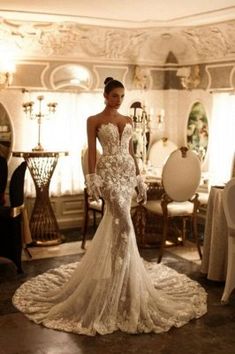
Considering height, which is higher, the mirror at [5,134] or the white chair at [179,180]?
the mirror at [5,134]

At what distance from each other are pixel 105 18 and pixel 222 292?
310 cm

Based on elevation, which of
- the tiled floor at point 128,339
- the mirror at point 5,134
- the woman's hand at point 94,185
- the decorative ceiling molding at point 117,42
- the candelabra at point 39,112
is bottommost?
the tiled floor at point 128,339

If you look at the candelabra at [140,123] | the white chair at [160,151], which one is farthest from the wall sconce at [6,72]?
A: the white chair at [160,151]

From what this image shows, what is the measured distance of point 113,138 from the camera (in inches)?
147

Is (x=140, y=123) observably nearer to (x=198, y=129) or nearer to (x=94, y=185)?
(x=198, y=129)

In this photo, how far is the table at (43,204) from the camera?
18.4 feet

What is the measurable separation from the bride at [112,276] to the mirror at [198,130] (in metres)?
2.78

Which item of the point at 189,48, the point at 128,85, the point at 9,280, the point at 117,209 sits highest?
the point at 189,48

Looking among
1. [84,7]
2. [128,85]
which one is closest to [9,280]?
[84,7]

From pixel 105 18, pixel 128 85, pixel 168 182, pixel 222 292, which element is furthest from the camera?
pixel 128 85

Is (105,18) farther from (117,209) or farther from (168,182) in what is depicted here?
(117,209)

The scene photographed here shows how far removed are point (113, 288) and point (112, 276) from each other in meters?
0.09

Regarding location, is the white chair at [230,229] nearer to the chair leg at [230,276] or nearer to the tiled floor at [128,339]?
the chair leg at [230,276]

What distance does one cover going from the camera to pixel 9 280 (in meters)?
4.55
